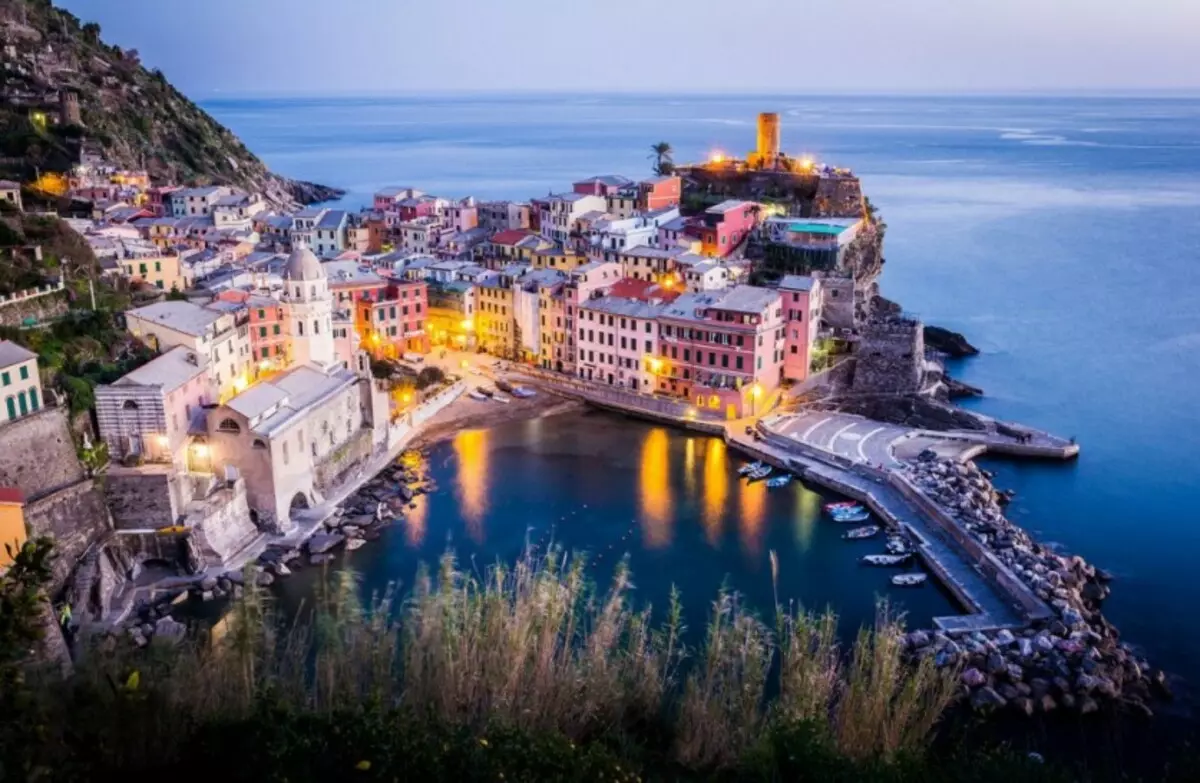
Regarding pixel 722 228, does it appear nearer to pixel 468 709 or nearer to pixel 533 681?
pixel 533 681

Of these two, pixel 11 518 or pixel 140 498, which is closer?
pixel 11 518

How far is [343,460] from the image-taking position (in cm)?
2273

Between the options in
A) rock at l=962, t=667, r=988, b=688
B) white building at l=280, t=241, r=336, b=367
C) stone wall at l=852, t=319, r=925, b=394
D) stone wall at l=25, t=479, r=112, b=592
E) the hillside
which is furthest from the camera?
the hillside

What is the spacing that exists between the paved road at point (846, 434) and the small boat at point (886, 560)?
4.22 metres

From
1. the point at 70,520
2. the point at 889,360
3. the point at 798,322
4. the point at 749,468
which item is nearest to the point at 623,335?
the point at 798,322

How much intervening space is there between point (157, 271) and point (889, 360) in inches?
812

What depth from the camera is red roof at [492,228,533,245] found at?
3641cm

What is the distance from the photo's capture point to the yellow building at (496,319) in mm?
31844

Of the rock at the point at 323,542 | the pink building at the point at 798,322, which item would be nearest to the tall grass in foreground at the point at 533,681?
the rock at the point at 323,542

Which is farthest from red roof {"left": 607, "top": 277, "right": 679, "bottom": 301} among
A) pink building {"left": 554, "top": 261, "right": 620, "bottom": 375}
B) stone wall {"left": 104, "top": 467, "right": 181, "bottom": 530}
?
stone wall {"left": 104, "top": 467, "right": 181, "bottom": 530}

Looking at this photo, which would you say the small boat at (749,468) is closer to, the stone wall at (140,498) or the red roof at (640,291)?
the red roof at (640,291)

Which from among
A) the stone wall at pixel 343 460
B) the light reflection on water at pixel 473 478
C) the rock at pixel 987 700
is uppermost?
the stone wall at pixel 343 460

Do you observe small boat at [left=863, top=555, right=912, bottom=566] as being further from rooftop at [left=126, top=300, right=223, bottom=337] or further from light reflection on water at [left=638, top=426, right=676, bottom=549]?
Answer: rooftop at [left=126, top=300, right=223, bottom=337]

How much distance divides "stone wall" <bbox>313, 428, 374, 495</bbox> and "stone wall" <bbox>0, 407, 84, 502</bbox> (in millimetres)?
4819
